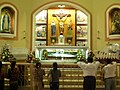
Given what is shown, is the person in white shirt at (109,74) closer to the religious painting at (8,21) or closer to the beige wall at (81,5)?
the beige wall at (81,5)

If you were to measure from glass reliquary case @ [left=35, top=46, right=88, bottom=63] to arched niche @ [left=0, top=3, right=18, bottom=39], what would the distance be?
1.58 meters

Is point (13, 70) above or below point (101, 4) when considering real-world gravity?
below

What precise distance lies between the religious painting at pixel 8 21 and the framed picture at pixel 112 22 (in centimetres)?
487

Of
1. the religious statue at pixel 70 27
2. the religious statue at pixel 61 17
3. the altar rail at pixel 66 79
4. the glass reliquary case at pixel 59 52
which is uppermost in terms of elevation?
the religious statue at pixel 61 17

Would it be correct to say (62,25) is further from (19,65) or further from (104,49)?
(19,65)

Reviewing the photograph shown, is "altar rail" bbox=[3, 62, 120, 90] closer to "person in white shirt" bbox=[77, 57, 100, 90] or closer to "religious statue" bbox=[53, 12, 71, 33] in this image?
"person in white shirt" bbox=[77, 57, 100, 90]

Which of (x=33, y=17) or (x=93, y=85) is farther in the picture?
(x=33, y=17)

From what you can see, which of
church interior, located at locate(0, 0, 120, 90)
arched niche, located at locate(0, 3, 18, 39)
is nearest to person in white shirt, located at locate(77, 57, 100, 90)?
church interior, located at locate(0, 0, 120, 90)

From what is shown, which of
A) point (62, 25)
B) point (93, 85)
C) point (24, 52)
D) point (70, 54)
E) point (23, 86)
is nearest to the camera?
point (93, 85)

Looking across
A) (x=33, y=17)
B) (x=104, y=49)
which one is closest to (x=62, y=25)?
(x=33, y=17)

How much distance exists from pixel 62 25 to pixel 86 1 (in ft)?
7.84

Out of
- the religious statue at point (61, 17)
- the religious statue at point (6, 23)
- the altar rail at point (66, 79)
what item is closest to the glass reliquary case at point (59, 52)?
the religious statue at point (6, 23)

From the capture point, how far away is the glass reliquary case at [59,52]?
1566 centimetres

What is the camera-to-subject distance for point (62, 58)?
51.3ft
